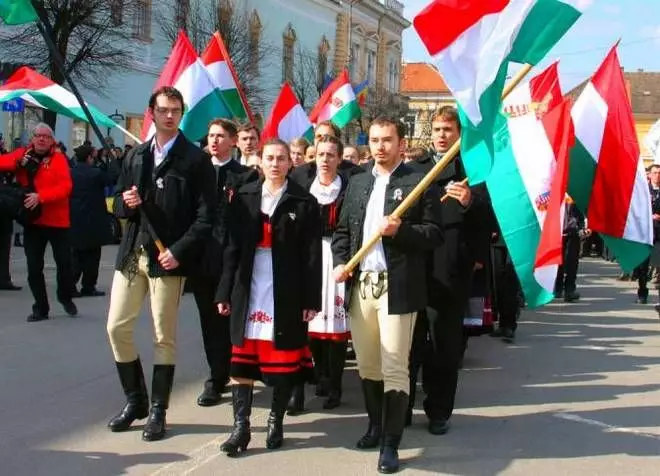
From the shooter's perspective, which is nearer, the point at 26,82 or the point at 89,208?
the point at 26,82

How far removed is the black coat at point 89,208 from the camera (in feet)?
36.2

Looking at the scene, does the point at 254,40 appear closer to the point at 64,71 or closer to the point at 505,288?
the point at 505,288

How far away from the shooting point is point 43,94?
860 centimetres

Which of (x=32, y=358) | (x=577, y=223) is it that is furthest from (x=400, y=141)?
(x=577, y=223)

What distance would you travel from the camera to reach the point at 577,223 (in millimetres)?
13859

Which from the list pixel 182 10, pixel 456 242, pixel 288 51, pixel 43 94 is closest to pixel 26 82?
pixel 43 94

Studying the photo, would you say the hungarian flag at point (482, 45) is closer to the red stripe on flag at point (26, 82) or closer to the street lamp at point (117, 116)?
the red stripe on flag at point (26, 82)

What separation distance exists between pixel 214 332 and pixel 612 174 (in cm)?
308

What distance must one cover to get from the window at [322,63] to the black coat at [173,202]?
33669mm

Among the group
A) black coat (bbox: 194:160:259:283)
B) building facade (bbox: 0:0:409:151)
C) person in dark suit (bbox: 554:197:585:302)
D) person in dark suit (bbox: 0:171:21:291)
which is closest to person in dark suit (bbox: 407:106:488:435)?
black coat (bbox: 194:160:259:283)

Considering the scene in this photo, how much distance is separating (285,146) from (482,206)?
5.19 ft

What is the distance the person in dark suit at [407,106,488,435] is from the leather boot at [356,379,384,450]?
55cm

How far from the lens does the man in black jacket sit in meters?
5.53

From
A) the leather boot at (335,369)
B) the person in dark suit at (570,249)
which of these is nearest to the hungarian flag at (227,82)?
the leather boot at (335,369)
